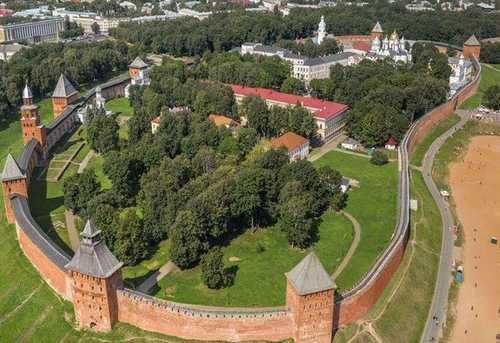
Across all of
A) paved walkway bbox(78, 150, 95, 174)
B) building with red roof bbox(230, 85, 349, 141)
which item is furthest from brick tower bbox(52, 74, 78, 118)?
building with red roof bbox(230, 85, 349, 141)

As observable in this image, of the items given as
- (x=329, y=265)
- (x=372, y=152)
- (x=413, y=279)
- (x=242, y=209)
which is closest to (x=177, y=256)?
(x=242, y=209)

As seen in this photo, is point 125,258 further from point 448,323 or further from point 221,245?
point 448,323

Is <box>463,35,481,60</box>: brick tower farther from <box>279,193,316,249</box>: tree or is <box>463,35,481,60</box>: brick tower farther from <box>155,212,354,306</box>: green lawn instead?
<box>279,193,316,249</box>: tree

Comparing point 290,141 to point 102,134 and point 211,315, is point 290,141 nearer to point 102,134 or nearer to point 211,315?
point 102,134

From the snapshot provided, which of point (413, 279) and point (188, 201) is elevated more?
point (188, 201)

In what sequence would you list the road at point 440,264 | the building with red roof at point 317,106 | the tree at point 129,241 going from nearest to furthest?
the road at point 440,264 → the tree at point 129,241 → the building with red roof at point 317,106

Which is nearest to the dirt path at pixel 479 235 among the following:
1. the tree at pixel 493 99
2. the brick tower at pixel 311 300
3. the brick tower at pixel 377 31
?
the tree at pixel 493 99

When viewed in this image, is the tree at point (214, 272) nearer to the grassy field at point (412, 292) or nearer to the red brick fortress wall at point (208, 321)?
the red brick fortress wall at point (208, 321)
